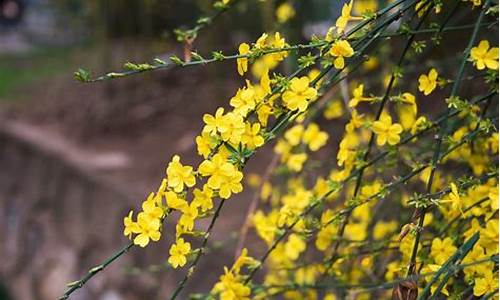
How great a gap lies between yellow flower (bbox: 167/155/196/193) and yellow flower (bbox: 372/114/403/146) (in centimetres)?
29

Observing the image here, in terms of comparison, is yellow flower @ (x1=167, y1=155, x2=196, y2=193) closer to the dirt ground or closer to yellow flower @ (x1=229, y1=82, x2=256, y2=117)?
yellow flower @ (x1=229, y1=82, x2=256, y2=117)

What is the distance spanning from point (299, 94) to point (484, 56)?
24cm

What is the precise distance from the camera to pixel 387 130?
3.76 ft

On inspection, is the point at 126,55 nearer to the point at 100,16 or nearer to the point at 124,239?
the point at 100,16

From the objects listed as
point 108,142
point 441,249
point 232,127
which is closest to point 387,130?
point 441,249

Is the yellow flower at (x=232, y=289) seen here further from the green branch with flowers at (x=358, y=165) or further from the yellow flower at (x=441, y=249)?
the yellow flower at (x=441, y=249)

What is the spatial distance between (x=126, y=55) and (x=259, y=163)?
151 centimetres

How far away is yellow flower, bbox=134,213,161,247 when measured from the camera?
0.97 metres

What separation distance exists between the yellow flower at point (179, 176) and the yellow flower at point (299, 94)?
0.44 ft

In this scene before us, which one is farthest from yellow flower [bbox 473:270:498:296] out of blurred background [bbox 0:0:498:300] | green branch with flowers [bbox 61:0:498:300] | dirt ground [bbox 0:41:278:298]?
dirt ground [bbox 0:41:278:298]

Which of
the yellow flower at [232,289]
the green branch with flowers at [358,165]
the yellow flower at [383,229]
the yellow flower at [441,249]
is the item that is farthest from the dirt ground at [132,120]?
the yellow flower at [441,249]

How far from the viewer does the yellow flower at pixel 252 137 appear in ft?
3.18

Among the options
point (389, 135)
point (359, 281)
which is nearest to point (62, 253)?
point (359, 281)

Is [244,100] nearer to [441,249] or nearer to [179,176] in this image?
[179,176]
